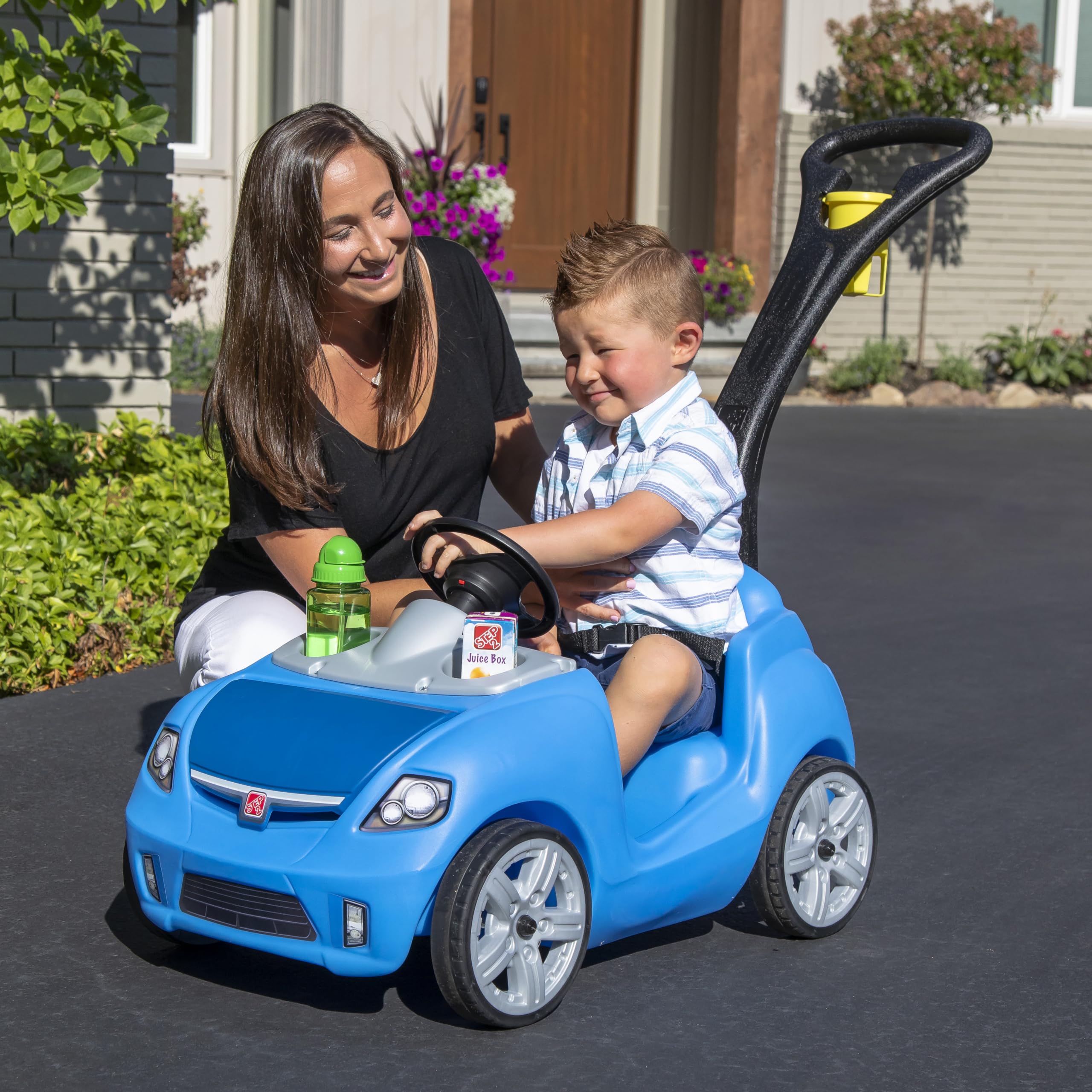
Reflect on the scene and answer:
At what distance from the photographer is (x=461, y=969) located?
2410 mm

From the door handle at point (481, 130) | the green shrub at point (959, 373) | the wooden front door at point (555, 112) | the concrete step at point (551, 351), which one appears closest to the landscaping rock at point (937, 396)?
the green shrub at point (959, 373)

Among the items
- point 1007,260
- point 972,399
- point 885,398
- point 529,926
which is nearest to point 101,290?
point 529,926

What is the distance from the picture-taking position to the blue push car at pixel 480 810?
2381 mm

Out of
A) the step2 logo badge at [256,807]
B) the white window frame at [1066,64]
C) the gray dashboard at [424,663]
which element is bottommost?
the step2 logo badge at [256,807]

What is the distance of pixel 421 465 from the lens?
338 centimetres

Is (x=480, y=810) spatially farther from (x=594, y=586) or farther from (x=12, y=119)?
(x=12, y=119)

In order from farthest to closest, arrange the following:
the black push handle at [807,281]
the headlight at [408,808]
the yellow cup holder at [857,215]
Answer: the yellow cup holder at [857,215] → the black push handle at [807,281] → the headlight at [408,808]

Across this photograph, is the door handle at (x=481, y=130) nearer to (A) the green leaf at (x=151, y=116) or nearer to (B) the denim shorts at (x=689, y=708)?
(A) the green leaf at (x=151, y=116)

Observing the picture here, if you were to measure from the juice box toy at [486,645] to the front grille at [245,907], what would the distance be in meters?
0.45

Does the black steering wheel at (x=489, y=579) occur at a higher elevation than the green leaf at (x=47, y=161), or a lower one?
lower

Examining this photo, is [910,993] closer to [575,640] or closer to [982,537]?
[575,640]

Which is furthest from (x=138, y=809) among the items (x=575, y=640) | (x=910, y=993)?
(x=910, y=993)

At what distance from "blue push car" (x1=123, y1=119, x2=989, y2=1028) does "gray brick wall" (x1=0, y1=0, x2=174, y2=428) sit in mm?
4701

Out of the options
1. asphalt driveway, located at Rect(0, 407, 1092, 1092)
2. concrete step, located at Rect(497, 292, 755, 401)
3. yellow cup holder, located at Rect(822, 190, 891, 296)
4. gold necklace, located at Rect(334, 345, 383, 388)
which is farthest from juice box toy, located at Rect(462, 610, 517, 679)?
concrete step, located at Rect(497, 292, 755, 401)
